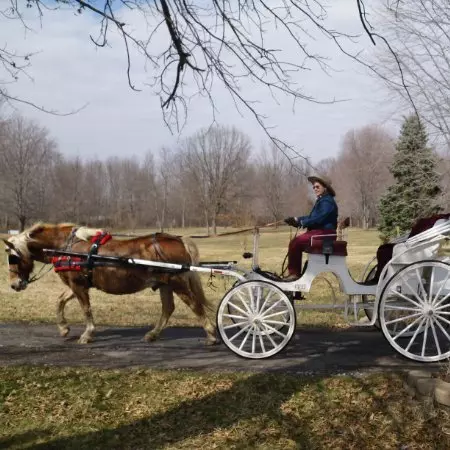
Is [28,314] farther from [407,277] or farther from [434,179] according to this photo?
[434,179]

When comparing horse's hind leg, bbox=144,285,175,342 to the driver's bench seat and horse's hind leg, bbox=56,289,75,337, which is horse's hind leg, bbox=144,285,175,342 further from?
the driver's bench seat

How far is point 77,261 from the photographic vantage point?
7348 millimetres

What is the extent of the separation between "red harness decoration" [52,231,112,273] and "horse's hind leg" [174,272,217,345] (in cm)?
120

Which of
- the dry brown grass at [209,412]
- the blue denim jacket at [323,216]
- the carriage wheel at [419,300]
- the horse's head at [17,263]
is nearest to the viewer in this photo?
the dry brown grass at [209,412]

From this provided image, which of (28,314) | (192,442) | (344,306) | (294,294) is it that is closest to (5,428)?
(192,442)

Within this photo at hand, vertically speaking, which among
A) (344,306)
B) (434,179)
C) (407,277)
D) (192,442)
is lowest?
(192,442)

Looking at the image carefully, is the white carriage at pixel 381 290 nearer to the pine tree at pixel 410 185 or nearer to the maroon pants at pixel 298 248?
the maroon pants at pixel 298 248

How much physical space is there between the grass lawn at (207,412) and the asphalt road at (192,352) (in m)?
0.36

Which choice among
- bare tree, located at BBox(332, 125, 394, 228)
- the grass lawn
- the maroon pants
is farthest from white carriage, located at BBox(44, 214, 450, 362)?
bare tree, located at BBox(332, 125, 394, 228)

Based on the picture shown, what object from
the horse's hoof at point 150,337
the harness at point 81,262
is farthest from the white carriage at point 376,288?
the horse's hoof at point 150,337

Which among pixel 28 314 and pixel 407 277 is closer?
pixel 407 277

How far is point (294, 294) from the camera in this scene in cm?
696

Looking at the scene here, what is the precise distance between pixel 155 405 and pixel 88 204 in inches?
2099

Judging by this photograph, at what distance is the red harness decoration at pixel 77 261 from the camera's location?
287 inches
